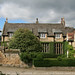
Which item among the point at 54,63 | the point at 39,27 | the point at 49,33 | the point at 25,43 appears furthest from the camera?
the point at 39,27

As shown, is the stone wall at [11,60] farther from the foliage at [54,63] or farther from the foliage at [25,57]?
the foliage at [54,63]

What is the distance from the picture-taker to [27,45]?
18.8 m

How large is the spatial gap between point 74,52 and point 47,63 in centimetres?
667

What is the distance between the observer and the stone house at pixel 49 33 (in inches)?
1100

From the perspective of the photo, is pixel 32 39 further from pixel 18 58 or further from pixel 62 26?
pixel 62 26

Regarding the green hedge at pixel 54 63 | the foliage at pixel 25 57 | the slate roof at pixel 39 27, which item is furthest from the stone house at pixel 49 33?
the foliage at pixel 25 57

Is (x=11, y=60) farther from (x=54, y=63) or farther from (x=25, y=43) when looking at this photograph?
(x=54, y=63)

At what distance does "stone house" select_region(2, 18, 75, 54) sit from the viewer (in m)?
27.9

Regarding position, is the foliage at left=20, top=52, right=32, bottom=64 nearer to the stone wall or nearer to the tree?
the stone wall

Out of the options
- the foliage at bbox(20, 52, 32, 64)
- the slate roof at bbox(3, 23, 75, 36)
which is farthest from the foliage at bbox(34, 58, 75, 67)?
the slate roof at bbox(3, 23, 75, 36)

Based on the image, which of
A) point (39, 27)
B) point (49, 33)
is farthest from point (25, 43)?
point (39, 27)

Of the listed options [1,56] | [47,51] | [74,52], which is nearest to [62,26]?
[47,51]

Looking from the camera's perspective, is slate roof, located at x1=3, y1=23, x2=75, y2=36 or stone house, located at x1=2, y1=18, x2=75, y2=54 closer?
stone house, located at x1=2, y1=18, x2=75, y2=54

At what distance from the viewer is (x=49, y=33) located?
1210 inches
